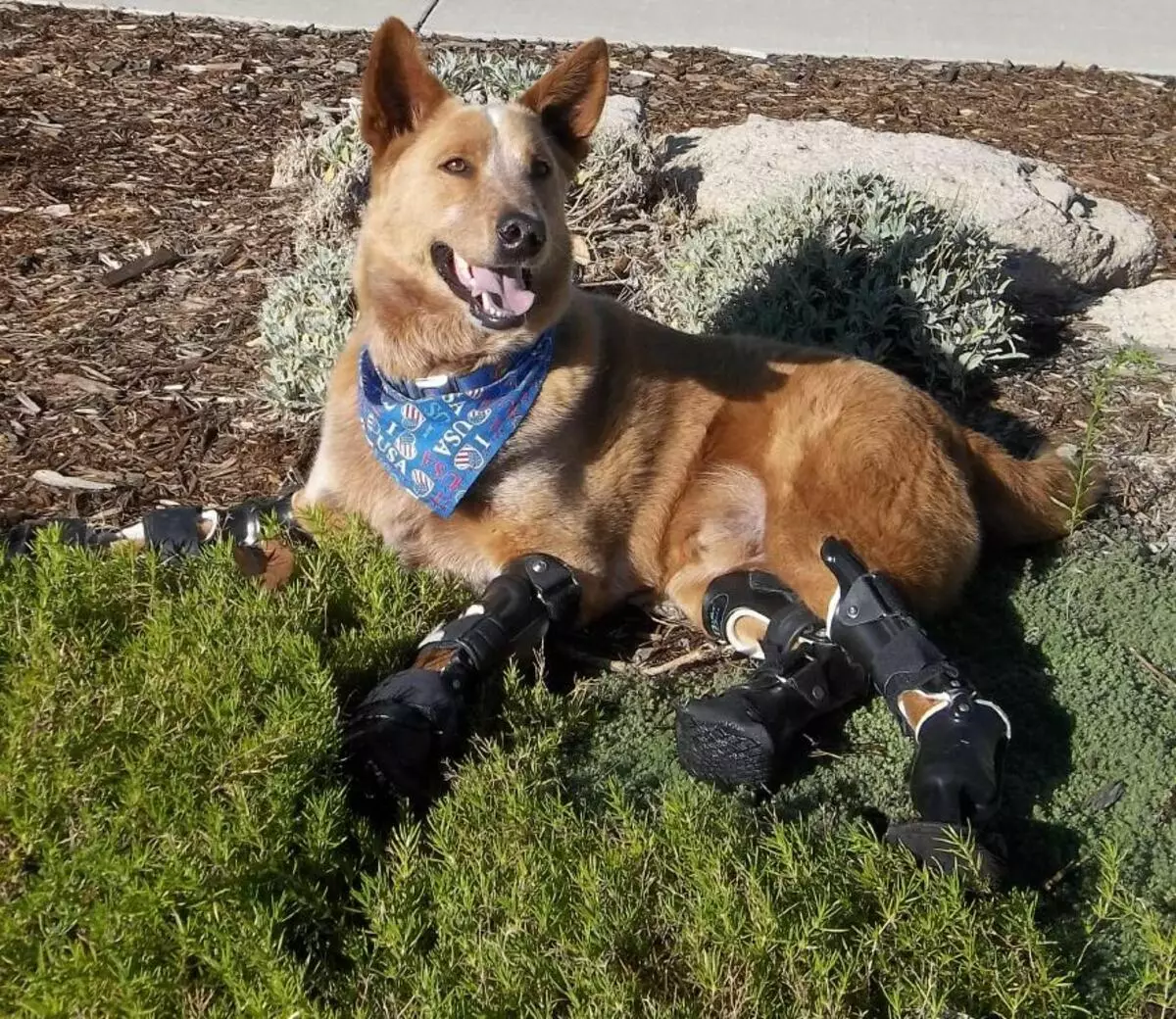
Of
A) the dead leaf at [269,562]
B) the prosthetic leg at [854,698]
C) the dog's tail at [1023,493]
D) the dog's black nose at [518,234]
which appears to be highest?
the dog's black nose at [518,234]

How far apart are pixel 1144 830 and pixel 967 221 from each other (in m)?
3.26

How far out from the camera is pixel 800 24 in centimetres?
911

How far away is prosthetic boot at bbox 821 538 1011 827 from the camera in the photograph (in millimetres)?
2934

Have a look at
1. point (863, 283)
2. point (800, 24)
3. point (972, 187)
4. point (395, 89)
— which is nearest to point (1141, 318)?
point (972, 187)

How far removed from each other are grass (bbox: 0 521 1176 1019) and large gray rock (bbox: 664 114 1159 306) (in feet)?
10.5

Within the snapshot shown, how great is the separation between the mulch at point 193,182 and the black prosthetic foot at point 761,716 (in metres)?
2.07

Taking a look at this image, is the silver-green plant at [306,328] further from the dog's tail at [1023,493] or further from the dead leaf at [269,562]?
the dog's tail at [1023,493]

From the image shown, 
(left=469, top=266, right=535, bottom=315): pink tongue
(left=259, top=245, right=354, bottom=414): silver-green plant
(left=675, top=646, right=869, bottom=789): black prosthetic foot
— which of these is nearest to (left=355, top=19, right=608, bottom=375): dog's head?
(left=469, top=266, right=535, bottom=315): pink tongue

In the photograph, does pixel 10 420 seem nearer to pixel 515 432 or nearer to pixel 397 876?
pixel 515 432

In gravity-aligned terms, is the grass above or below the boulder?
below

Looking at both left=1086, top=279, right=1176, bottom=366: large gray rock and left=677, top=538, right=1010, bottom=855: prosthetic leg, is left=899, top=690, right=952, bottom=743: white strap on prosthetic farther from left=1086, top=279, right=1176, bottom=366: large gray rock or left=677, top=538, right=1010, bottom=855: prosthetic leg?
left=1086, top=279, right=1176, bottom=366: large gray rock

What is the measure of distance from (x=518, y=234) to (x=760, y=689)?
142cm

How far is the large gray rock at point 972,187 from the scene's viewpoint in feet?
19.8

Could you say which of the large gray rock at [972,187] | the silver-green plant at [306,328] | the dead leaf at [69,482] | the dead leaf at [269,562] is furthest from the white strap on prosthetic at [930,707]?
the large gray rock at [972,187]
